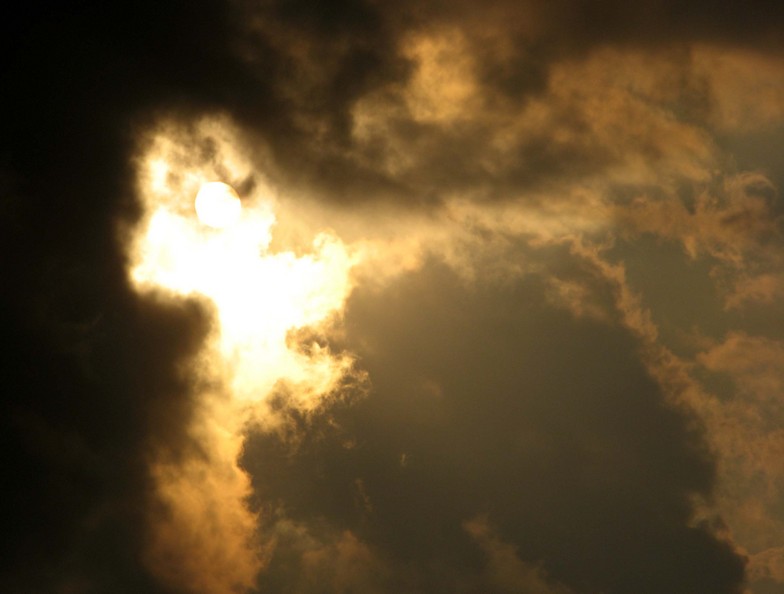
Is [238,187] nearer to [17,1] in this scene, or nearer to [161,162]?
[161,162]

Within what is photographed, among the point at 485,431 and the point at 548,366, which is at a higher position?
the point at 548,366

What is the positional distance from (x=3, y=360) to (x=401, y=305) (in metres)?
25.3

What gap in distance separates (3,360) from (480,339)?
98.5 ft

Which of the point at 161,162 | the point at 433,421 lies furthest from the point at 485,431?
the point at 161,162

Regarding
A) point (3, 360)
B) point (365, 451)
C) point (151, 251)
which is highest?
point (151, 251)

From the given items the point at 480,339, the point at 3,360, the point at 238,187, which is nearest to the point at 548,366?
the point at 480,339

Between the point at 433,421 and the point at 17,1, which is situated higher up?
the point at 17,1

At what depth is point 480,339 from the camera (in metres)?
49.2

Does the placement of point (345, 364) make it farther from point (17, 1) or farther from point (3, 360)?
point (17, 1)

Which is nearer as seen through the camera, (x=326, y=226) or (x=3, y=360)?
(x=326, y=226)

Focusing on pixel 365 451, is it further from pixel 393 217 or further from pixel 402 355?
pixel 393 217

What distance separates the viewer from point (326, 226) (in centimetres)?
4653

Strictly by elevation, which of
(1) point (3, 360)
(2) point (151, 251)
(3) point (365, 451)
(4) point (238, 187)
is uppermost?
(4) point (238, 187)

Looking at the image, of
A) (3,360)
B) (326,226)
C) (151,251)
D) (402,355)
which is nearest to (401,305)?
(402,355)
